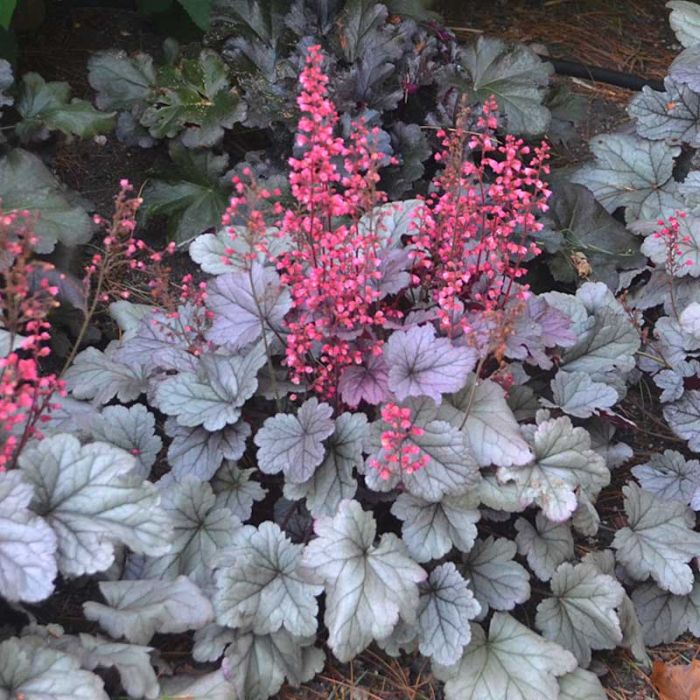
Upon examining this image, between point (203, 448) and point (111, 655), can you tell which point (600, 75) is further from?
point (111, 655)

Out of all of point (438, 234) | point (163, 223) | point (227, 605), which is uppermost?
point (438, 234)

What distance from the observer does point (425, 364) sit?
2.30 meters

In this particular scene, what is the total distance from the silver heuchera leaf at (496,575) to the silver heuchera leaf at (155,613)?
63 centimetres

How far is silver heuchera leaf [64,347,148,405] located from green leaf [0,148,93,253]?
0.33 metres

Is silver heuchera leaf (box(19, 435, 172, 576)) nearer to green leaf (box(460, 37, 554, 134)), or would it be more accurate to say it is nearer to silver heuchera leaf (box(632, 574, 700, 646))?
silver heuchera leaf (box(632, 574, 700, 646))

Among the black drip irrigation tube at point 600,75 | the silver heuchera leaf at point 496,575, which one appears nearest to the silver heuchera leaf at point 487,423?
the silver heuchera leaf at point 496,575

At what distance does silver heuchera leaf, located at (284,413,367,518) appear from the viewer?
2285 millimetres

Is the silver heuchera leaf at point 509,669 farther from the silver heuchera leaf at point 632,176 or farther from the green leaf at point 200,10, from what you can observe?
the green leaf at point 200,10

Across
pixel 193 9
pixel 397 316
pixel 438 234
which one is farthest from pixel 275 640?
pixel 193 9

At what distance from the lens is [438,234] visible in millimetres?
2480

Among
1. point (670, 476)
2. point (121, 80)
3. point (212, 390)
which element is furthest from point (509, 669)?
point (121, 80)

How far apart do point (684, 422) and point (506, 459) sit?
711 millimetres

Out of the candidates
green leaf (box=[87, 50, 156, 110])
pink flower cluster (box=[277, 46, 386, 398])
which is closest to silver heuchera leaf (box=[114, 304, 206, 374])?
pink flower cluster (box=[277, 46, 386, 398])

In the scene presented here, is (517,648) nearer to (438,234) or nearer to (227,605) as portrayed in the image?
(227,605)
